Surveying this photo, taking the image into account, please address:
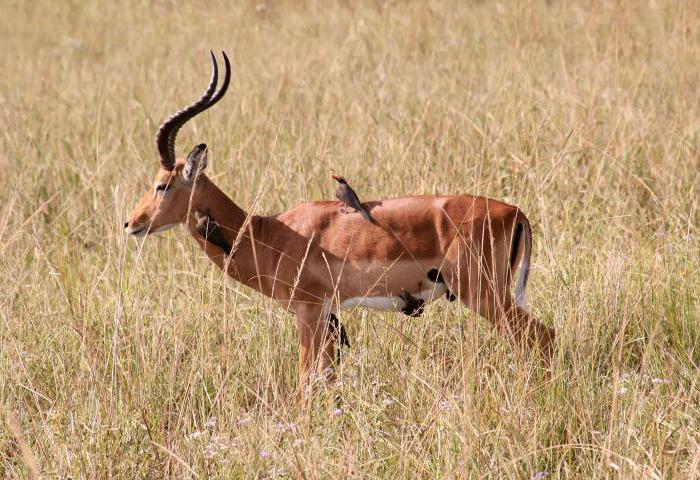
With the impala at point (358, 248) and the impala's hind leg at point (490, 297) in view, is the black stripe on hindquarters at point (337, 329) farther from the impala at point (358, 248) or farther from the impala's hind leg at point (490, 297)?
the impala's hind leg at point (490, 297)

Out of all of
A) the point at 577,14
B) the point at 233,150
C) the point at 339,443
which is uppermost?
the point at 577,14

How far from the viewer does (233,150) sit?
6449 mm

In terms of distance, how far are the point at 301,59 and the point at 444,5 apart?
8.21 feet

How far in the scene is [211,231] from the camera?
14.9ft

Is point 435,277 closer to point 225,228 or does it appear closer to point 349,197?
point 349,197

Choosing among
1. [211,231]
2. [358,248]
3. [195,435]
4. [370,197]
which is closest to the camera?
[195,435]

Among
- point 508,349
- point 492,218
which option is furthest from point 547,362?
point 492,218

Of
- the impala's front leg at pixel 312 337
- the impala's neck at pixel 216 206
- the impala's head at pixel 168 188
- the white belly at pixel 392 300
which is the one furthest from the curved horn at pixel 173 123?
the white belly at pixel 392 300

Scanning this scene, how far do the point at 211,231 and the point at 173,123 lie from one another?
48 centimetres

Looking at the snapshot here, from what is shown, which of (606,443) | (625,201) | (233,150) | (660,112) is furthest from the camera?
(660,112)

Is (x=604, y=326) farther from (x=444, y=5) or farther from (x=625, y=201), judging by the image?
(x=444, y=5)

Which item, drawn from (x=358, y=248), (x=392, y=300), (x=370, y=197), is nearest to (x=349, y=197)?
(x=358, y=248)

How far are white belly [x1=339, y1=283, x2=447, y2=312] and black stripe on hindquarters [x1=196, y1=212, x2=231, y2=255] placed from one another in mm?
593

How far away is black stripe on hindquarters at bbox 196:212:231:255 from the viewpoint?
4.53 metres
